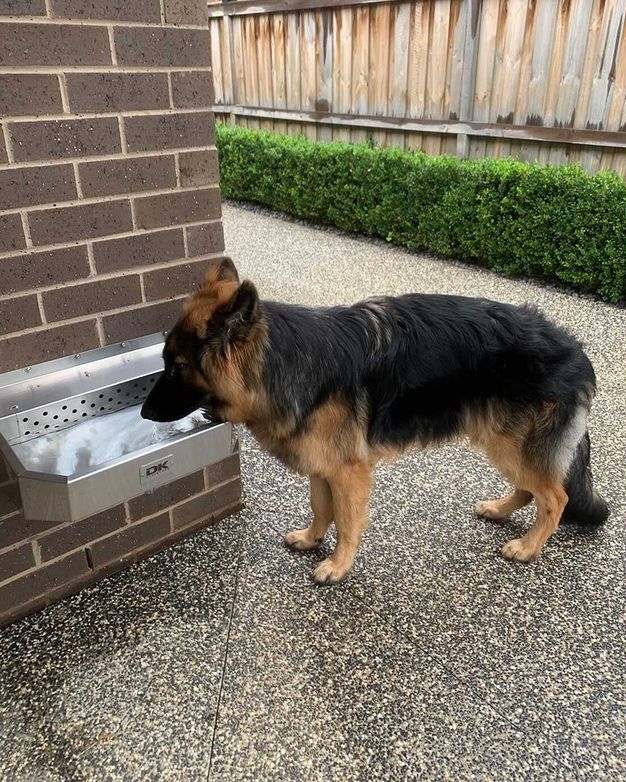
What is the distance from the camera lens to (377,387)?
2586mm

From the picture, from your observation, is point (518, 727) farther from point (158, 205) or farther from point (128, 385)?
point (158, 205)

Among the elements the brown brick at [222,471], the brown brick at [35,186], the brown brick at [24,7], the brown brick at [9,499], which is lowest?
the brown brick at [222,471]

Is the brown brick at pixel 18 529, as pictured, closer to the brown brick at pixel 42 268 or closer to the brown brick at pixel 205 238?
the brown brick at pixel 42 268

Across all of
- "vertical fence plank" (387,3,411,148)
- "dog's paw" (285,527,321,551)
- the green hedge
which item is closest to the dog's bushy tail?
"dog's paw" (285,527,321,551)

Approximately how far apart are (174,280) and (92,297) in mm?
397

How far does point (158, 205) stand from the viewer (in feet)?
8.58

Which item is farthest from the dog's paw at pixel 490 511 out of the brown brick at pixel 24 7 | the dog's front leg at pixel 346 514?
the brown brick at pixel 24 7

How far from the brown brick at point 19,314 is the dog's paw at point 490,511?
239 centimetres

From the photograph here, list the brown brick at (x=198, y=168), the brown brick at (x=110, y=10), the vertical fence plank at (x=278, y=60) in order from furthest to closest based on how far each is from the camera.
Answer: the vertical fence plank at (x=278, y=60) → the brown brick at (x=198, y=168) → the brown brick at (x=110, y=10)

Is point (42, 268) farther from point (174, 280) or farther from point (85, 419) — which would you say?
point (85, 419)

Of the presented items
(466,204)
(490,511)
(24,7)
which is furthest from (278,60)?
(490,511)

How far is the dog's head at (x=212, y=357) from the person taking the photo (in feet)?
7.15

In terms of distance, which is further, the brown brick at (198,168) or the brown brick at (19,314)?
the brown brick at (198,168)

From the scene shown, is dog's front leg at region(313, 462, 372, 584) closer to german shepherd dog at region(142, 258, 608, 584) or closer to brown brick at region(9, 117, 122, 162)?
german shepherd dog at region(142, 258, 608, 584)
